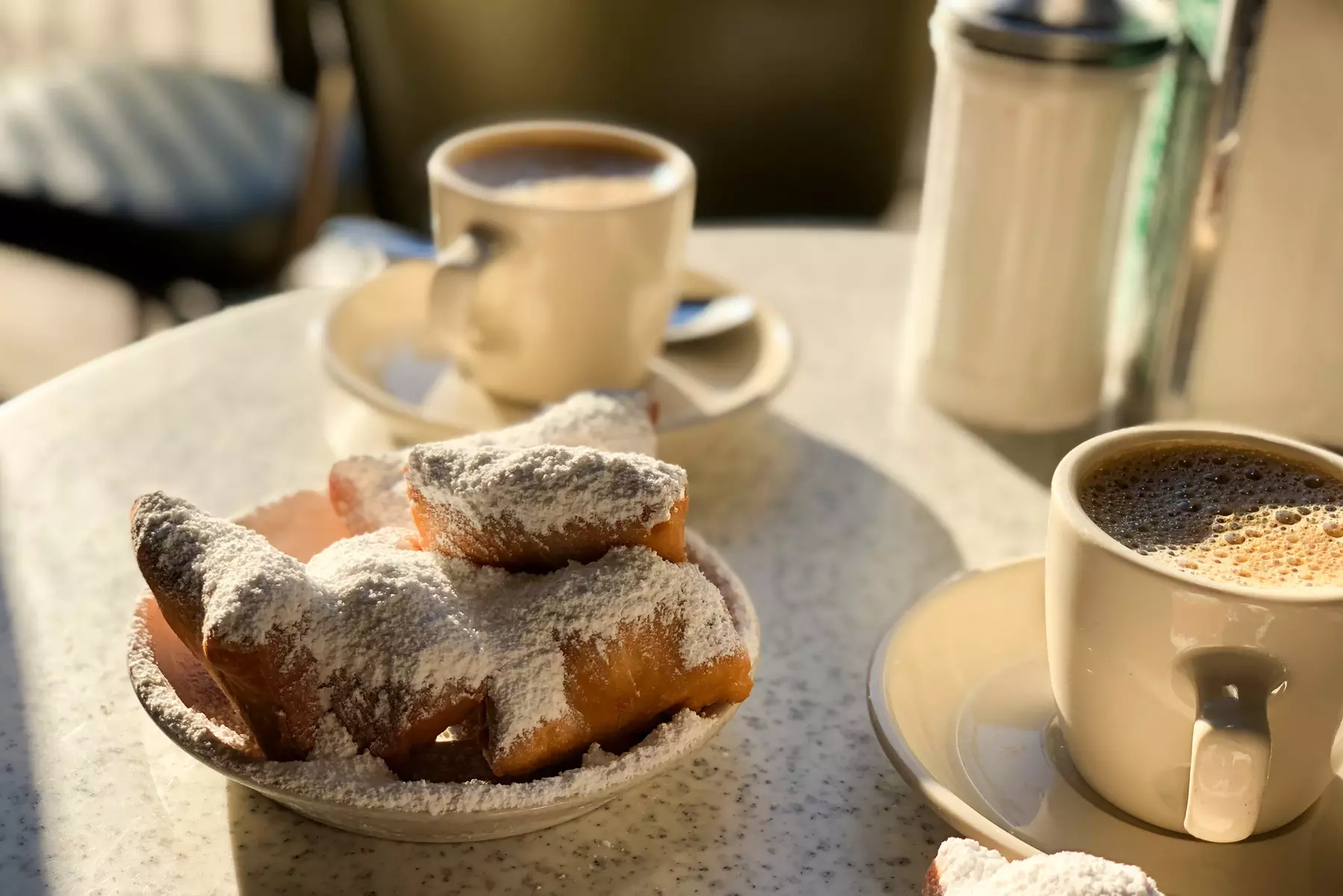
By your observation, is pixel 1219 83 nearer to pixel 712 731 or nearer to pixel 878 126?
pixel 712 731

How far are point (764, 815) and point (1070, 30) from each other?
47 centimetres

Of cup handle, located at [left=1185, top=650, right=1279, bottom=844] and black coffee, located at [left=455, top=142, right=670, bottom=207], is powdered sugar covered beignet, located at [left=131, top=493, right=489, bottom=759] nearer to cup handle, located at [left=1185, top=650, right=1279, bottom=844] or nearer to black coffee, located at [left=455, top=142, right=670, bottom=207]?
cup handle, located at [left=1185, top=650, right=1279, bottom=844]

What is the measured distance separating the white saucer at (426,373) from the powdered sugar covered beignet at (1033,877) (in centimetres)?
39

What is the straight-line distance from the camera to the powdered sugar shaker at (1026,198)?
778mm


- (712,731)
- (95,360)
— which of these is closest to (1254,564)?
(712,731)

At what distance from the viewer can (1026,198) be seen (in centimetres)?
82

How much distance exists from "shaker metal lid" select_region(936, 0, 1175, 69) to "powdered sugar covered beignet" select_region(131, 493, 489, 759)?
48 cm

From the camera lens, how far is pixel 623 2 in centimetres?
165

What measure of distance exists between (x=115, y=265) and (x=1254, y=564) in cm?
143

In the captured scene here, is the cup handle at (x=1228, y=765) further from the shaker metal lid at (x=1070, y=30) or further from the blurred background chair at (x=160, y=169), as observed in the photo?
the blurred background chair at (x=160, y=169)

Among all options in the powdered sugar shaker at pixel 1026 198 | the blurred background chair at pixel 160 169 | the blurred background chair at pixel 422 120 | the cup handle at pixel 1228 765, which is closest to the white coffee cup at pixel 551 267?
the powdered sugar shaker at pixel 1026 198

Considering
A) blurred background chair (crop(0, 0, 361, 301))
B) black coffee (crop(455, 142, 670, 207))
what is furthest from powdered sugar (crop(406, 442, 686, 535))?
blurred background chair (crop(0, 0, 361, 301))

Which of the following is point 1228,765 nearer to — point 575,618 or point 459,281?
point 575,618

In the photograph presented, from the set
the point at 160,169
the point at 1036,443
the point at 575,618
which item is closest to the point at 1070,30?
the point at 1036,443
